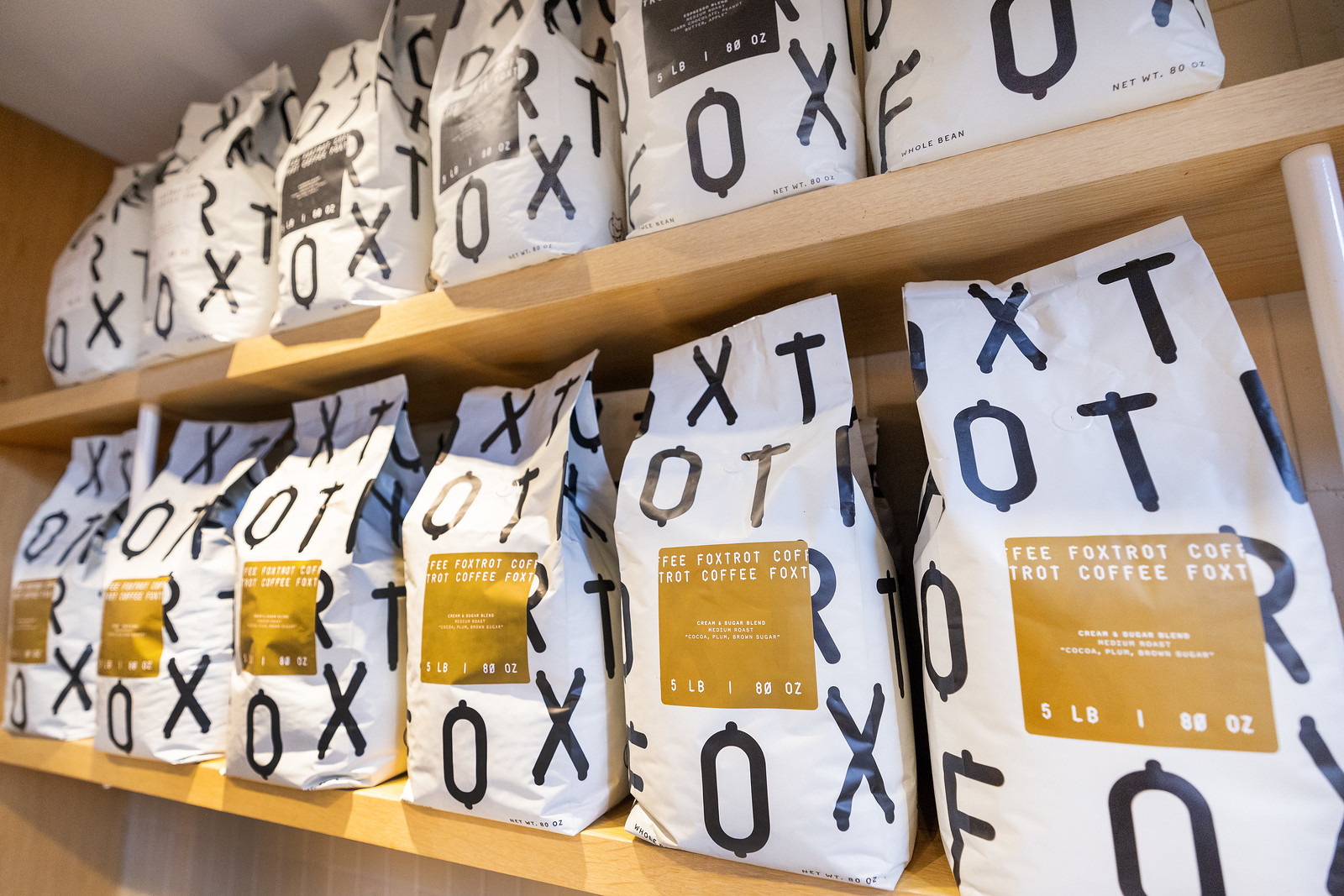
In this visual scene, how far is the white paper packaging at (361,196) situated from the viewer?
0.75 m

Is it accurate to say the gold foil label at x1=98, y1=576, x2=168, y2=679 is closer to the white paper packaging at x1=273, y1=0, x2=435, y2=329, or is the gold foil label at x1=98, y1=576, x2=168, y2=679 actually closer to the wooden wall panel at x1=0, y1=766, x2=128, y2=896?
the white paper packaging at x1=273, y1=0, x2=435, y2=329

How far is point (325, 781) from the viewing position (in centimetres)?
69

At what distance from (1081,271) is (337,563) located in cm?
76

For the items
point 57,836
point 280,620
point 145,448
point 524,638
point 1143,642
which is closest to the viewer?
point 1143,642

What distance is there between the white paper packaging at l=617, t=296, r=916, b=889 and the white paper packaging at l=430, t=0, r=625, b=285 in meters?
0.23

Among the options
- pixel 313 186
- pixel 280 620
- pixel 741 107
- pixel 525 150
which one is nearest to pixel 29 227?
pixel 313 186

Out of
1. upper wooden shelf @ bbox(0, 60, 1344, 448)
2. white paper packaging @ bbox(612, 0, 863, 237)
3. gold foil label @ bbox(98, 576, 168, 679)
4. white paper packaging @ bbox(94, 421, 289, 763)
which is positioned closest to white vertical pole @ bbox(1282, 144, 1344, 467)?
upper wooden shelf @ bbox(0, 60, 1344, 448)

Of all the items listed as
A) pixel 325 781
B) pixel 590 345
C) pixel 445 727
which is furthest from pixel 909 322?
pixel 325 781

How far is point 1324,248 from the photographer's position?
416 millimetres

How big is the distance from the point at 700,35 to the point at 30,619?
1.32m

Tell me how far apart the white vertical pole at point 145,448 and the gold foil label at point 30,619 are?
214 millimetres

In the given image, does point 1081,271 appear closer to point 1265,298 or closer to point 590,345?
point 1265,298

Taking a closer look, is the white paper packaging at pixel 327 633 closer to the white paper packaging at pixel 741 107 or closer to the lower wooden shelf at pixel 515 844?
the lower wooden shelf at pixel 515 844

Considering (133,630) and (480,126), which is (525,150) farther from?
(133,630)
